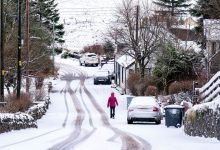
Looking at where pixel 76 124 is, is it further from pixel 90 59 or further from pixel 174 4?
pixel 90 59

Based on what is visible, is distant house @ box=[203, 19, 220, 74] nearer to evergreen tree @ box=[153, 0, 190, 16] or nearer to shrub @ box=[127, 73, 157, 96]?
shrub @ box=[127, 73, 157, 96]

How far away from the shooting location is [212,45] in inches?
2127

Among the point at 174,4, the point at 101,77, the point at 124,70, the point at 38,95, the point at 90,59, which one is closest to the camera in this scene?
the point at 38,95

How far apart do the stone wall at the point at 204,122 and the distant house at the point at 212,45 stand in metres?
23.3

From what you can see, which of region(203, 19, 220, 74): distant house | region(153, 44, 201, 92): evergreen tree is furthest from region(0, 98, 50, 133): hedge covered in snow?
region(153, 44, 201, 92): evergreen tree

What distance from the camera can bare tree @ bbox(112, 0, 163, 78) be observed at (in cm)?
5794

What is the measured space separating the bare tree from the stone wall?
3517cm

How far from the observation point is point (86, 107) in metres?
47.7

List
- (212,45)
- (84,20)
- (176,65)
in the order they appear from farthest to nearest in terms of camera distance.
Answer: (84,20)
(212,45)
(176,65)

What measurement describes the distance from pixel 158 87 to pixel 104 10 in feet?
342

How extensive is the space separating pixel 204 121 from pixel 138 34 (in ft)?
137

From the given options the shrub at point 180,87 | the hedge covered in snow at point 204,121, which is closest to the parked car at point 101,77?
the shrub at point 180,87

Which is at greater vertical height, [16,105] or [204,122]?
[204,122]

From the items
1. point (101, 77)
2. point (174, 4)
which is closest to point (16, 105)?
point (101, 77)
